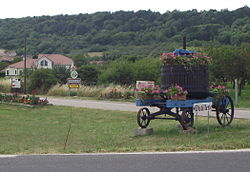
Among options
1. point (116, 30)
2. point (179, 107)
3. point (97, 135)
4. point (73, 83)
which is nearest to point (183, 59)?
point (179, 107)

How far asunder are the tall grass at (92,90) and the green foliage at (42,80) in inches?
71.6

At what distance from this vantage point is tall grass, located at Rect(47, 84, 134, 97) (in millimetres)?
30156

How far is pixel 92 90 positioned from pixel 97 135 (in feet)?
64.9

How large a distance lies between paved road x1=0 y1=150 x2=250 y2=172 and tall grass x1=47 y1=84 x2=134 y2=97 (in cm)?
2077

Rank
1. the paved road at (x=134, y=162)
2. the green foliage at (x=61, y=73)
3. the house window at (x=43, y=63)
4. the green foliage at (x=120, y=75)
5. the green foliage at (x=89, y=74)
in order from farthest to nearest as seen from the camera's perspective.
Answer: the house window at (x=43, y=63) → the green foliage at (x=89, y=74) → the green foliage at (x=61, y=73) → the green foliage at (x=120, y=75) → the paved road at (x=134, y=162)

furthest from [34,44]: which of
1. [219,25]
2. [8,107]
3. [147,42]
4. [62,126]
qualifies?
[62,126]

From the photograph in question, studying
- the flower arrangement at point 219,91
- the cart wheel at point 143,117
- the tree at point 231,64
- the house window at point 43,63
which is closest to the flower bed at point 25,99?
the cart wheel at point 143,117

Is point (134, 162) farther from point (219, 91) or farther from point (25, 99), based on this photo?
point (25, 99)

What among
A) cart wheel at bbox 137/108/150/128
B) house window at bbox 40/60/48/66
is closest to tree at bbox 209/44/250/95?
cart wheel at bbox 137/108/150/128

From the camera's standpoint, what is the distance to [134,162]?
7496mm

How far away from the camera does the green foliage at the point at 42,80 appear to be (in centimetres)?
3769

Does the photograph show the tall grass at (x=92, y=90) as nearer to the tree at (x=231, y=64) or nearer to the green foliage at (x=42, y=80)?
the green foliage at (x=42, y=80)

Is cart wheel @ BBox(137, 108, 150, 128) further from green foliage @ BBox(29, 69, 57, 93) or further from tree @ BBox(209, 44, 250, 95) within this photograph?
green foliage @ BBox(29, 69, 57, 93)

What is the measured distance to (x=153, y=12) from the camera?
147 m
